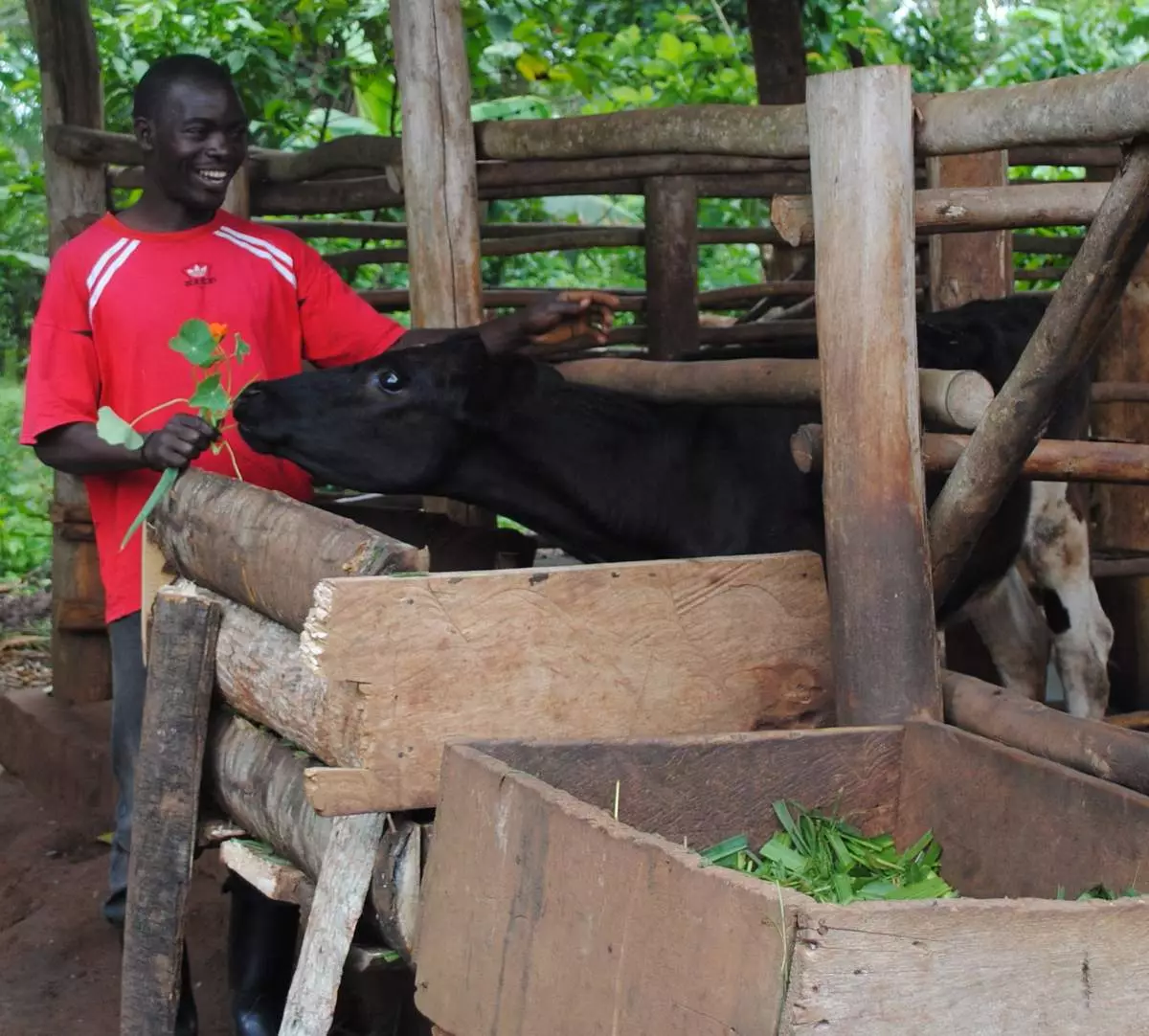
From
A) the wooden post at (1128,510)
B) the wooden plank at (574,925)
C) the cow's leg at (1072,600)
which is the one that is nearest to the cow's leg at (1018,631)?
the cow's leg at (1072,600)

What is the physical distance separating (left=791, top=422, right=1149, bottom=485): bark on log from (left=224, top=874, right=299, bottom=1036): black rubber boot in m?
1.60

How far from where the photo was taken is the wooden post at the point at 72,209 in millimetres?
5879

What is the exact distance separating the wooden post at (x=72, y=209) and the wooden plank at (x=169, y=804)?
2.65 meters

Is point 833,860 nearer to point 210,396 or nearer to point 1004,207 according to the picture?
point 1004,207

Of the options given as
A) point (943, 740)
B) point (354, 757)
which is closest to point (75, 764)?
point (354, 757)

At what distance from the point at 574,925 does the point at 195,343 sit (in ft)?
5.75

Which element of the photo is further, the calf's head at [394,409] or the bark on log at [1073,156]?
the bark on log at [1073,156]

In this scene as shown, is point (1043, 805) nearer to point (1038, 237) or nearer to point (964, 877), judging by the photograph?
point (964, 877)

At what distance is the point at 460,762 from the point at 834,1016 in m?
0.88

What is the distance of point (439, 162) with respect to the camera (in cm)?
454

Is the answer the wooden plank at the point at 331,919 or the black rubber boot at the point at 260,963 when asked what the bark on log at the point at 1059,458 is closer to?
the wooden plank at the point at 331,919

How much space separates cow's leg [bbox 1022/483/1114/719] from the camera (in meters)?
5.62

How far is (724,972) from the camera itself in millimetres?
1911

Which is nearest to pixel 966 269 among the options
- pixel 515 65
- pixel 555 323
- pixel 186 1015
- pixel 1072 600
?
pixel 1072 600
